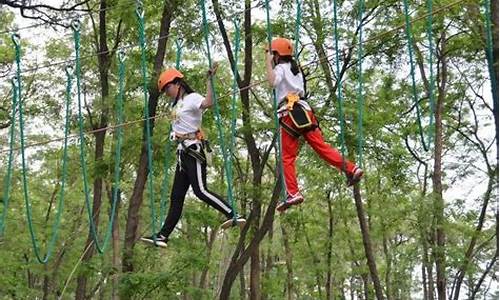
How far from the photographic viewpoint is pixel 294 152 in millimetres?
4500

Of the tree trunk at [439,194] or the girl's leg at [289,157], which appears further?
the tree trunk at [439,194]

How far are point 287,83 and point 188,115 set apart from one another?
72cm

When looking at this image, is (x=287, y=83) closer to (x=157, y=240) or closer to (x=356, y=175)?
(x=356, y=175)

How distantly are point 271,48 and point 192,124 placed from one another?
768mm

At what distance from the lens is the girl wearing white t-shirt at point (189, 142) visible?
461 centimetres

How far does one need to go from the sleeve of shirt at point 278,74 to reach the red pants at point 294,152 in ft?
0.79

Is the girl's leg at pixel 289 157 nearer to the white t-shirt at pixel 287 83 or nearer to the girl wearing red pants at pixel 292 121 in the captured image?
A: the girl wearing red pants at pixel 292 121

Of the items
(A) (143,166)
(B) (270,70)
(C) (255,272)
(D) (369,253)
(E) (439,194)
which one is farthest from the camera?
(D) (369,253)

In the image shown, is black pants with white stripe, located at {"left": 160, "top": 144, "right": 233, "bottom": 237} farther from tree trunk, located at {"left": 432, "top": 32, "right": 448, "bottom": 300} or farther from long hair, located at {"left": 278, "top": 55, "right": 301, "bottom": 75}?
tree trunk, located at {"left": 432, "top": 32, "right": 448, "bottom": 300}

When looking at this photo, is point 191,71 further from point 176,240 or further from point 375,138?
point 176,240

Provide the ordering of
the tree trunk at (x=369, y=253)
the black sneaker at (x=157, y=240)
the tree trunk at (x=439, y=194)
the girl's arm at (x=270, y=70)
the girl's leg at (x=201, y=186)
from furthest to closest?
the tree trunk at (x=369, y=253), the tree trunk at (x=439, y=194), the black sneaker at (x=157, y=240), the girl's leg at (x=201, y=186), the girl's arm at (x=270, y=70)

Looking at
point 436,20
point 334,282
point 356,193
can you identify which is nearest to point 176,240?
point 356,193

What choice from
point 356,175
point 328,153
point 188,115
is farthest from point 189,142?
point 356,175

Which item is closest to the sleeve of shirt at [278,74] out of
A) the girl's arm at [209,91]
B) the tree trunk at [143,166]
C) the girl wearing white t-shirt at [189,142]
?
the girl's arm at [209,91]
